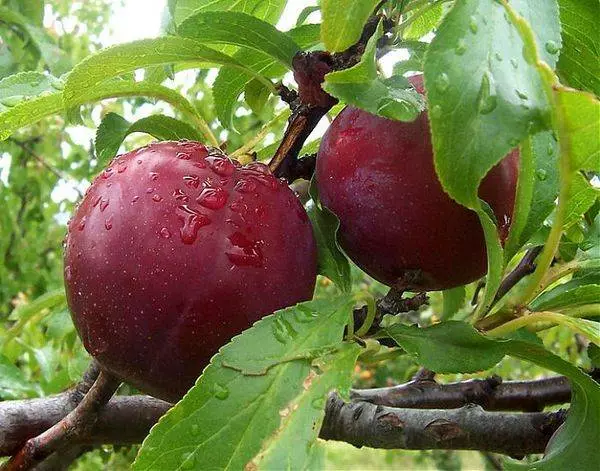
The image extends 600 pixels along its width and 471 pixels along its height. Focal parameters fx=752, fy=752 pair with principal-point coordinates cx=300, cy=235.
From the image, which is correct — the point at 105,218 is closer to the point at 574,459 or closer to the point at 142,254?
the point at 142,254

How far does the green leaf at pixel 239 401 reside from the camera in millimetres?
483

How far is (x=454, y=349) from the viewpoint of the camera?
0.57 m

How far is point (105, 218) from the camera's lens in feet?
1.84

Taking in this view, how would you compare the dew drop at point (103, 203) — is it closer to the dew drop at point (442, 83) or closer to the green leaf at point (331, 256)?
the green leaf at point (331, 256)

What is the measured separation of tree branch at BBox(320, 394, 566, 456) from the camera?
70 cm

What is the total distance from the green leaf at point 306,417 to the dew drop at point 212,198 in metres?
0.14

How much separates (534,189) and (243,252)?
0.23 meters

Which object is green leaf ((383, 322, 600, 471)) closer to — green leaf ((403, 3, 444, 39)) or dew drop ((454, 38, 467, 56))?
dew drop ((454, 38, 467, 56))

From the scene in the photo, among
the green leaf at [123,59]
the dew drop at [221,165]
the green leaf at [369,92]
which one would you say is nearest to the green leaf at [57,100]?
the green leaf at [123,59]

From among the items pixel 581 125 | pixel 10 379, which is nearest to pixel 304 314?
pixel 581 125

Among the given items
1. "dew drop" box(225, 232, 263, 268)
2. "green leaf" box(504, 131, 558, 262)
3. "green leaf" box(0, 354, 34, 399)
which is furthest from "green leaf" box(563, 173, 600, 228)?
"green leaf" box(0, 354, 34, 399)

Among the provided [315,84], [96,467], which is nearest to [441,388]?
[315,84]

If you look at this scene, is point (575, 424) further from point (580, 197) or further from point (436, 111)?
point (436, 111)

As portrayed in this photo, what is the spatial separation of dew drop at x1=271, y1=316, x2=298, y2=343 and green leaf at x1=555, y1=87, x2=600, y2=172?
222mm
